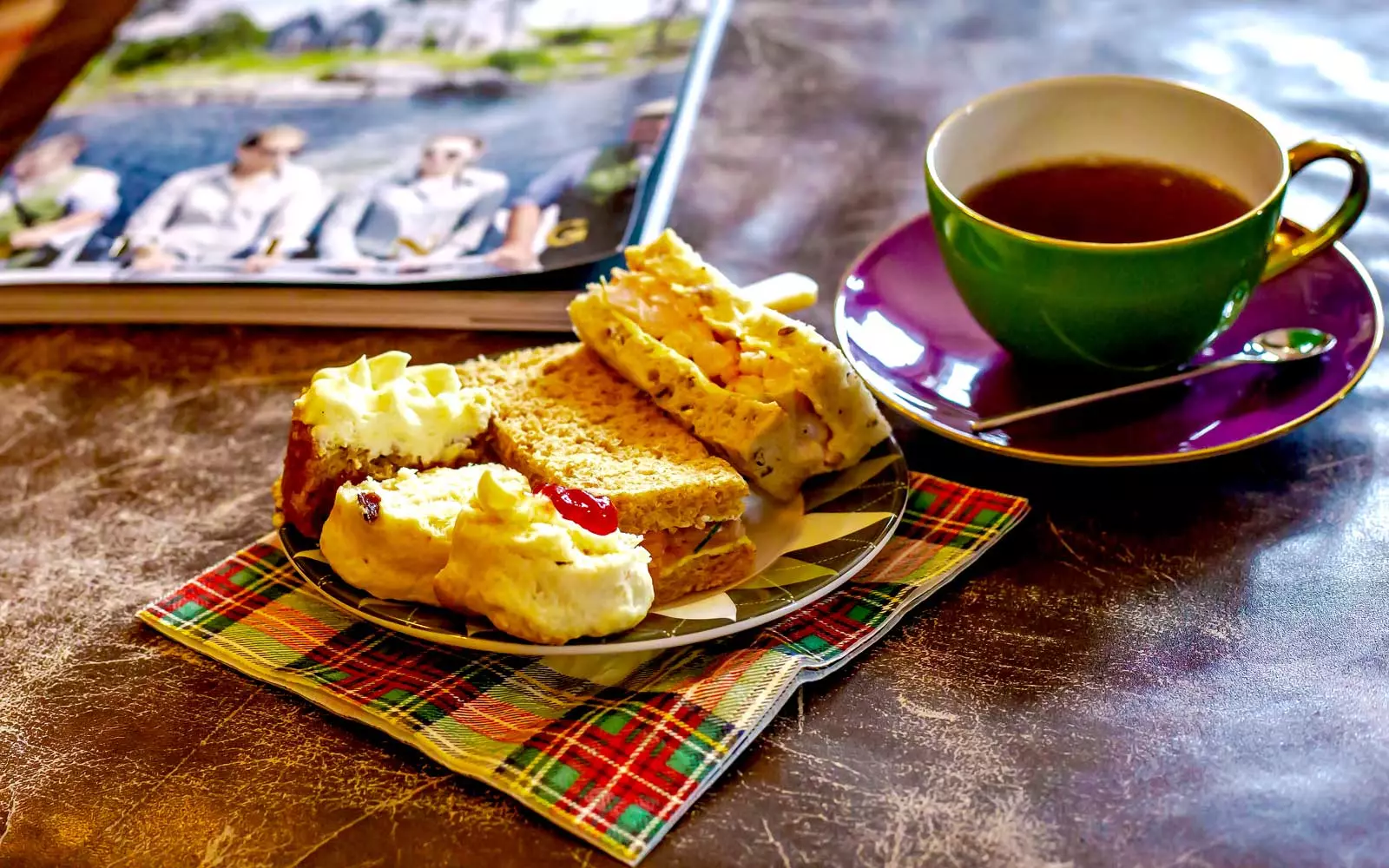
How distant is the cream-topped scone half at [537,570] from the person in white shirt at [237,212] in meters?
0.65

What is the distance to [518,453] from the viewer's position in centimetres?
101

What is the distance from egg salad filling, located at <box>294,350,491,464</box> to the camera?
0.98m

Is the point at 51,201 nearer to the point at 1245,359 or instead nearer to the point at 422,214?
the point at 422,214

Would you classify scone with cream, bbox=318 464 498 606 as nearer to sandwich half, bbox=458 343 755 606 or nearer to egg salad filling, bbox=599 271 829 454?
sandwich half, bbox=458 343 755 606

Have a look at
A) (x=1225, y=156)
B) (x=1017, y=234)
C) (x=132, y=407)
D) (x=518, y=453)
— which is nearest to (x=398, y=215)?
(x=132, y=407)

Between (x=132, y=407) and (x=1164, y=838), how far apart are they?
1.07m

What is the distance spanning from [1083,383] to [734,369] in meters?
0.34

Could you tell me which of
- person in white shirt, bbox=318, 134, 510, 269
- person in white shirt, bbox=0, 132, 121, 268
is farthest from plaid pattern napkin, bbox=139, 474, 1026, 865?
person in white shirt, bbox=0, 132, 121, 268

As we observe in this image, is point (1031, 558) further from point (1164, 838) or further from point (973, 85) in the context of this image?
point (973, 85)

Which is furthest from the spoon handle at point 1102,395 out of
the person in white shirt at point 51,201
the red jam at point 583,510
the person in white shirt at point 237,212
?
the person in white shirt at point 51,201

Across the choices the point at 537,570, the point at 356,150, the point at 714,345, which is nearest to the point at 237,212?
the point at 356,150

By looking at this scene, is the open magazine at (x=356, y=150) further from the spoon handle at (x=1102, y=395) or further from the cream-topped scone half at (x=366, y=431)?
the spoon handle at (x=1102, y=395)

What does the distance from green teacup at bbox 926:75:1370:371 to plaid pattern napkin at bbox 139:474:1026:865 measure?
6.8 inches

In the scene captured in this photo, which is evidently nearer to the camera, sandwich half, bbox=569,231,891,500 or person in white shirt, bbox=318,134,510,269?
sandwich half, bbox=569,231,891,500
